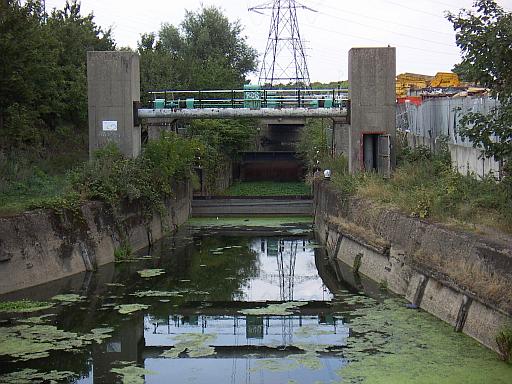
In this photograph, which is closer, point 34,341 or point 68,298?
point 34,341

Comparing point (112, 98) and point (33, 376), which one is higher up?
point (112, 98)

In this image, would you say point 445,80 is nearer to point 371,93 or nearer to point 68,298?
point 371,93

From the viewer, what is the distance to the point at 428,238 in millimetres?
17594

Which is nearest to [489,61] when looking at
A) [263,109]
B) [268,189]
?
[263,109]

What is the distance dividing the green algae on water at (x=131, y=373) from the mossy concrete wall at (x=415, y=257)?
5554 mm

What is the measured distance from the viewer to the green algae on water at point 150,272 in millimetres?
21914

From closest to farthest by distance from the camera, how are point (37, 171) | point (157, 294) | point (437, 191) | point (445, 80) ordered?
point (157, 294) < point (437, 191) < point (37, 171) < point (445, 80)

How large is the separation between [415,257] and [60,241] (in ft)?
29.9

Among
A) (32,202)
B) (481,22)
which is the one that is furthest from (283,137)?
(481,22)

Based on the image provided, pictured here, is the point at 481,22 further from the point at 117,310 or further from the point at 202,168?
the point at 202,168

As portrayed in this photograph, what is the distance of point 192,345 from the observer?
1470 centimetres

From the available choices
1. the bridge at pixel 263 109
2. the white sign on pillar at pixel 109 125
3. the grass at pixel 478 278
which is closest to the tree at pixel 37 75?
the white sign on pillar at pixel 109 125

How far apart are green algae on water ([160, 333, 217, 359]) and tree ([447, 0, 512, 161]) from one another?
6.28 meters

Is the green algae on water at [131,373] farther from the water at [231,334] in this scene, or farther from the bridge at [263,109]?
the bridge at [263,109]
